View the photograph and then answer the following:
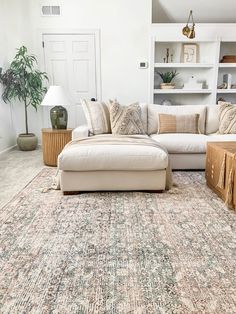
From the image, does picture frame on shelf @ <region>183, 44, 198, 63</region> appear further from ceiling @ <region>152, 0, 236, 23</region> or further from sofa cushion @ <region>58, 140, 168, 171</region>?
sofa cushion @ <region>58, 140, 168, 171</region>

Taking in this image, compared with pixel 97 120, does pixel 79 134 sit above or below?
below

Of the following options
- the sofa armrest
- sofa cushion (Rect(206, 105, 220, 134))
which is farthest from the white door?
sofa cushion (Rect(206, 105, 220, 134))

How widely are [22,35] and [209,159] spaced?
403 centimetres

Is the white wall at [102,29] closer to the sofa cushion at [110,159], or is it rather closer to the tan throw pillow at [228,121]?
the tan throw pillow at [228,121]

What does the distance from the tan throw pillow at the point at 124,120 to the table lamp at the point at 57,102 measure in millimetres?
668

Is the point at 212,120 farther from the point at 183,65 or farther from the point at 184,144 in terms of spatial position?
the point at 183,65

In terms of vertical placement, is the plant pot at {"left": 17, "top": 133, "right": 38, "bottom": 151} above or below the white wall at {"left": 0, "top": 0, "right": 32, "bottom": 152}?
below

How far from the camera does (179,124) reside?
388cm

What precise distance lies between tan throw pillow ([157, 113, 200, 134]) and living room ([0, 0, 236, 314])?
0.5 inches

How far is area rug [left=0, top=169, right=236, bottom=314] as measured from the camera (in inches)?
54.6

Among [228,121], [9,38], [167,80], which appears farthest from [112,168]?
[9,38]

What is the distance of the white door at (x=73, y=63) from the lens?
511 centimetres

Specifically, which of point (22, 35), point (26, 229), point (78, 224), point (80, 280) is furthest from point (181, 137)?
point (22, 35)

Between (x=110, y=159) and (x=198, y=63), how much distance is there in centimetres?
336
